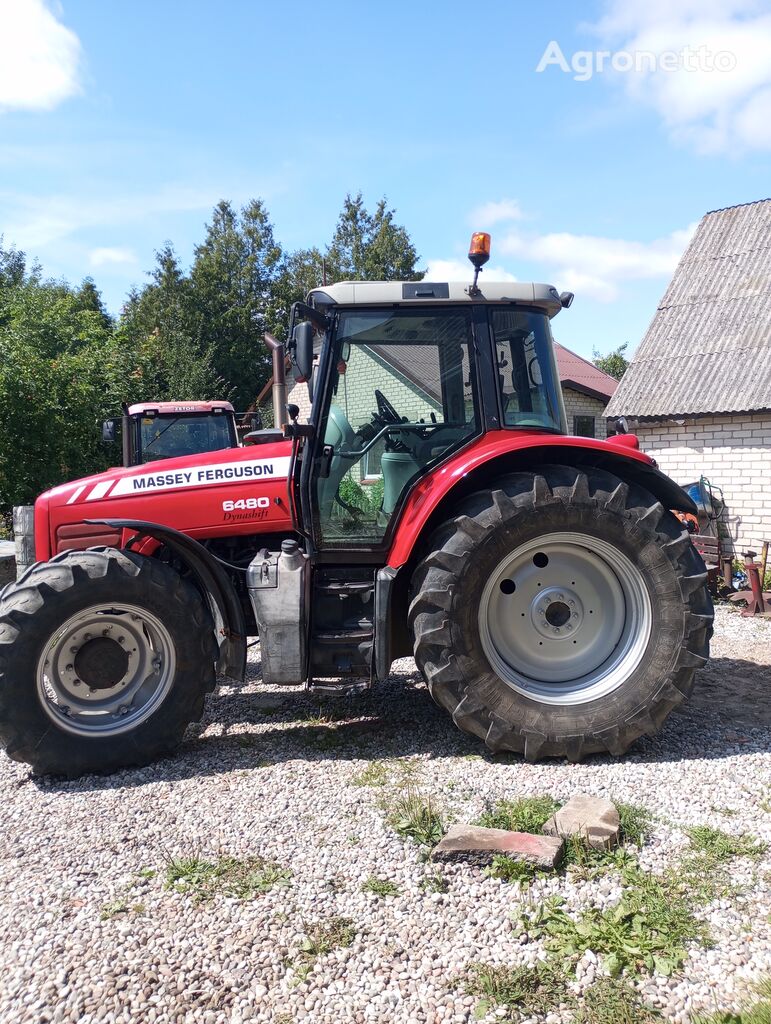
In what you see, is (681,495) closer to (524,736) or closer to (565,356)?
(524,736)

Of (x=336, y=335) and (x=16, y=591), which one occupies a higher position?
(x=336, y=335)

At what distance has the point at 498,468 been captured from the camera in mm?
4074

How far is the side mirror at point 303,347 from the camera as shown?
382 cm

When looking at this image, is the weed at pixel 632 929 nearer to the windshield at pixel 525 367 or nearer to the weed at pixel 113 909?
the weed at pixel 113 909

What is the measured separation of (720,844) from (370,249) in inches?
1554

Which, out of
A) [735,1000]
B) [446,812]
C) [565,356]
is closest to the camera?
[735,1000]

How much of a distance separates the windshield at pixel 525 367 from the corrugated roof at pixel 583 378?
1555 cm

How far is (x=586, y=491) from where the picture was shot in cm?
390

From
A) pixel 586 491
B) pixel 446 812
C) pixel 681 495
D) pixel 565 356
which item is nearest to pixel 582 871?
pixel 446 812

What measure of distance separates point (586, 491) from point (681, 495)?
0.66m

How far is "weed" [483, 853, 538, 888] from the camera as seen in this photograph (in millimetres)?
2834

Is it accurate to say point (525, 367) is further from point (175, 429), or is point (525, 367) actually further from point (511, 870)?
point (175, 429)

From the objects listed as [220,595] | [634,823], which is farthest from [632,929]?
[220,595]

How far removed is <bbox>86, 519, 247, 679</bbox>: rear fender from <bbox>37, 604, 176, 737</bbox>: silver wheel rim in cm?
30
